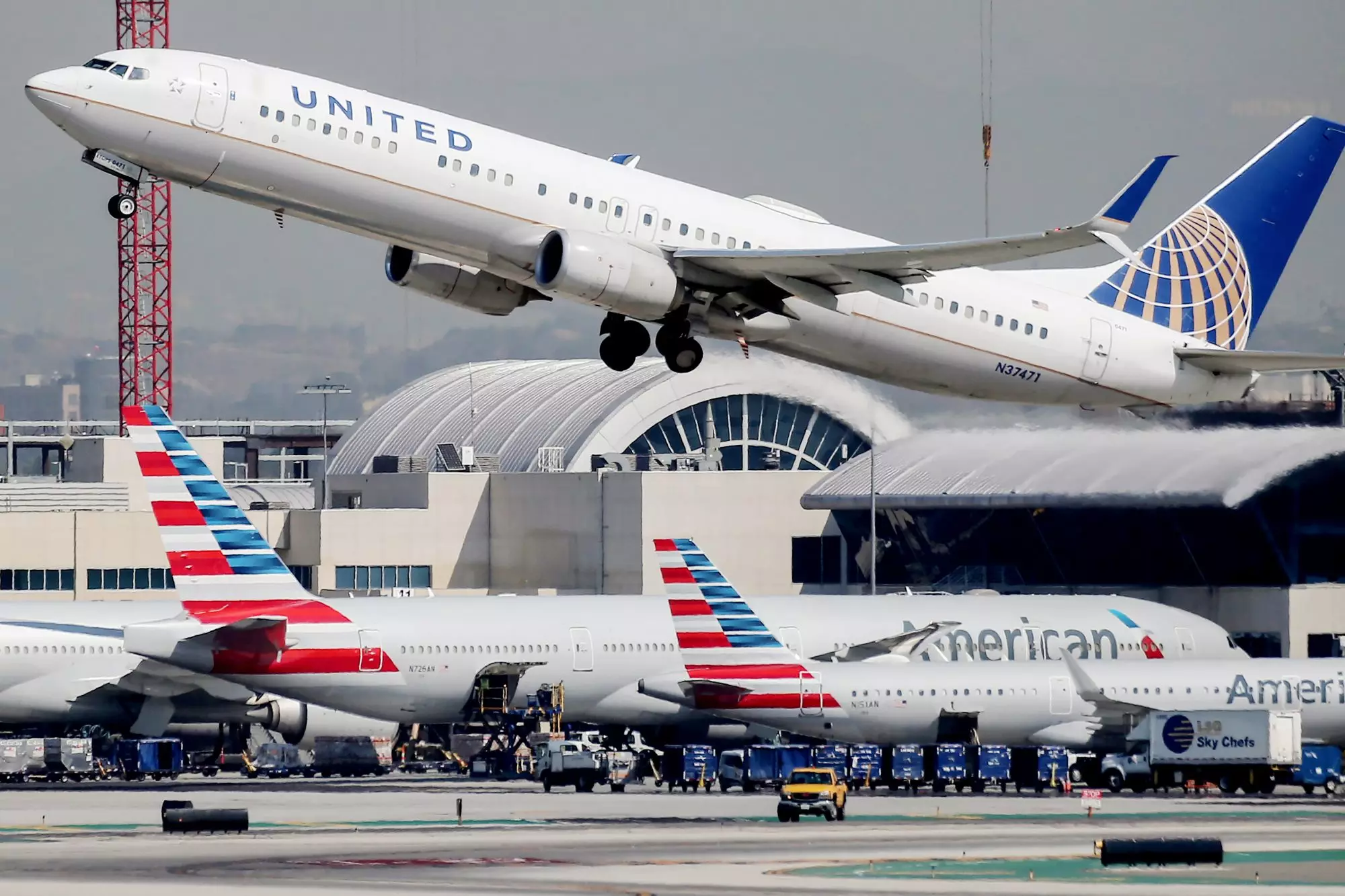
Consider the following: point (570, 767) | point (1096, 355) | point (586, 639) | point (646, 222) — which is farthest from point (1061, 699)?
point (646, 222)

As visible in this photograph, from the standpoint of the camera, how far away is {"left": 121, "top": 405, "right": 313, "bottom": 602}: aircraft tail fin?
62.9 metres

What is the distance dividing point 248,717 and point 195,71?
1301 inches

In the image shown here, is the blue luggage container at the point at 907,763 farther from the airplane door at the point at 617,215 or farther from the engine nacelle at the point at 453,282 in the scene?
the airplane door at the point at 617,215

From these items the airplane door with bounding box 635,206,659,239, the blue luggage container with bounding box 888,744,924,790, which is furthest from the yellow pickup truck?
the airplane door with bounding box 635,206,659,239

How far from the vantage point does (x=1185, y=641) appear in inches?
2916

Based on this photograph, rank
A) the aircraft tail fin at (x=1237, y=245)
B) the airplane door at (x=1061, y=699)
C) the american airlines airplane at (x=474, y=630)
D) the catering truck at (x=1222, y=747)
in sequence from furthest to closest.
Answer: the airplane door at (x=1061, y=699), the catering truck at (x=1222, y=747), the american airlines airplane at (x=474, y=630), the aircraft tail fin at (x=1237, y=245)

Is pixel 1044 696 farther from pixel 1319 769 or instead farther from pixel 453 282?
pixel 453 282

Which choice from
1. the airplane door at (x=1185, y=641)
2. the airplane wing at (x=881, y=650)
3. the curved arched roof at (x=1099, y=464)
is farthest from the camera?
the curved arched roof at (x=1099, y=464)

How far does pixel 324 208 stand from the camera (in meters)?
42.0

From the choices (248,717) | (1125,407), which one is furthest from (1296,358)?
(248,717)

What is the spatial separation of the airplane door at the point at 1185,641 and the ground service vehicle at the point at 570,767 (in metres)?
21.4

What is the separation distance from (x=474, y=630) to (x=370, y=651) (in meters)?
4.02

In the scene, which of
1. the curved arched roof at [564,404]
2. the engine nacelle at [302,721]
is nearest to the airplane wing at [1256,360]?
the engine nacelle at [302,721]

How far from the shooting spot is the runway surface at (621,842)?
42469mm
